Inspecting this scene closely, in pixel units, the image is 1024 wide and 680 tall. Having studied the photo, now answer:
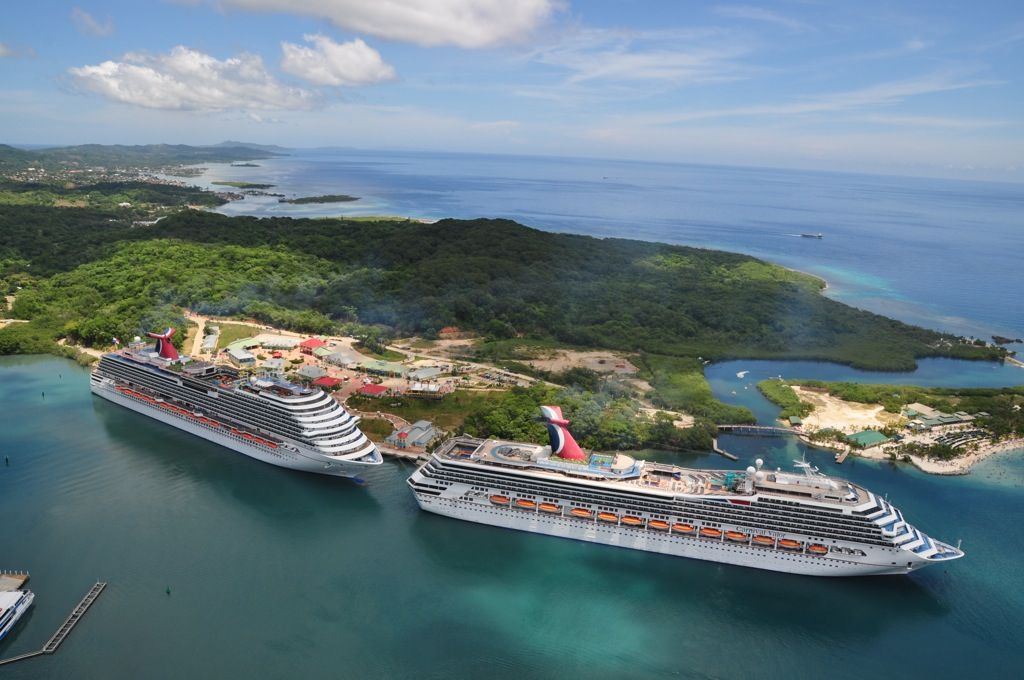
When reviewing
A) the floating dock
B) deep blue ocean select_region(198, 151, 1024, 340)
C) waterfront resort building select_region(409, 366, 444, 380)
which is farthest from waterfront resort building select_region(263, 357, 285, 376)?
deep blue ocean select_region(198, 151, 1024, 340)

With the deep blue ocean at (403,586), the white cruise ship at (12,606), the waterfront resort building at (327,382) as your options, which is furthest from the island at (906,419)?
the white cruise ship at (12,606)

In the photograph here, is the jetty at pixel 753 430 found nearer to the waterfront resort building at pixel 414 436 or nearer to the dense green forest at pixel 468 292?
the dense green forest at pixel 468 292

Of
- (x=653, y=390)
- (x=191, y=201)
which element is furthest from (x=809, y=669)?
(x=191, y=201)

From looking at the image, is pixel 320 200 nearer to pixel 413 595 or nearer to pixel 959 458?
pixel 413 595

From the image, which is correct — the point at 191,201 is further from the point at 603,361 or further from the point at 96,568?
the point at 96,568

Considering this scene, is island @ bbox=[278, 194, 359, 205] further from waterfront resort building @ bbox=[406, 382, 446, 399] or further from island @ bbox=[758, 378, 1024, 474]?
island @ bbox=[758, 378, 1024, 474]

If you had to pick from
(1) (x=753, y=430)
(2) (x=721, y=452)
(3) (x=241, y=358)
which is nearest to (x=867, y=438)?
(1) (x=753, y=430)
